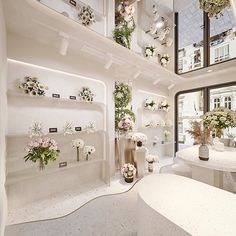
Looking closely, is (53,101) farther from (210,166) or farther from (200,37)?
(200,37)

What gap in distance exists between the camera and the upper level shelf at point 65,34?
1682 mm

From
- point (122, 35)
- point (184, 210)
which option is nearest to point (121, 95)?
point (122, 35)

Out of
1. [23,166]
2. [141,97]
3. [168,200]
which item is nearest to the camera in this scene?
[168,200]

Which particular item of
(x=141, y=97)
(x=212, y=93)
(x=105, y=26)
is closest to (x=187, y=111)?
(x=212, y=93)

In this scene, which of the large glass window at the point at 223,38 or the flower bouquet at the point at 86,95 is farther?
the large glass window at the point at 223,38

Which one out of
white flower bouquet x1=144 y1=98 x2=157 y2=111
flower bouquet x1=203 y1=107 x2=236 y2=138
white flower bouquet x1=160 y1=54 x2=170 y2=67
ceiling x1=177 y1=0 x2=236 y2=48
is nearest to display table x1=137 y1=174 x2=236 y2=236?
flower bouquet x1=203 y1=107 x2=236 y2=138

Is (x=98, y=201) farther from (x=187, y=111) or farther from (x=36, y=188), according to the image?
(x=187, y=111)

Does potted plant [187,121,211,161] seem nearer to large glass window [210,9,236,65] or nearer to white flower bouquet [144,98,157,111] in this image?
white flower bouquet [144,98,157,111]

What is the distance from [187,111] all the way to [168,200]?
4.38 meters

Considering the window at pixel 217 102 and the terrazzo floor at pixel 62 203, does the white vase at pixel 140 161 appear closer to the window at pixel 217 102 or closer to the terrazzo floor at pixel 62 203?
the terrazzo floor at pixel 62 203

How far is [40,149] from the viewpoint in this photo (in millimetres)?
2008

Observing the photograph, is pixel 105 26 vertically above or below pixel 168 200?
above

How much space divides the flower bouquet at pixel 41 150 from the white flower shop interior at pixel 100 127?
1cm

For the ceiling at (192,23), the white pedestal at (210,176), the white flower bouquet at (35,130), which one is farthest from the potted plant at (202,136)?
the ceiling at (192,23)
